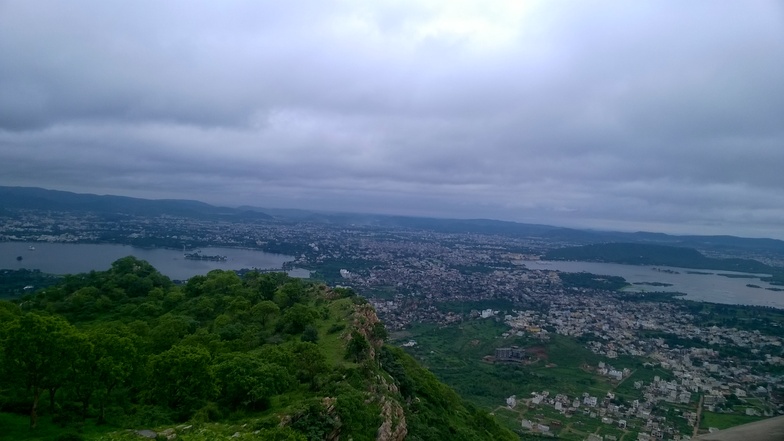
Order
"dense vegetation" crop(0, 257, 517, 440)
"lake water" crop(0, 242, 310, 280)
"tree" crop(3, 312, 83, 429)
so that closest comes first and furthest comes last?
"tree" crop(3, 312, 83, 429), "dense vegetation" crop(0, 257, 517, 440), "lake water" crop(0, 242, 310, 280)

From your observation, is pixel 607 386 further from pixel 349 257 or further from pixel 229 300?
pixel 349 257

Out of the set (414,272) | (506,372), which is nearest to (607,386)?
(506,372)

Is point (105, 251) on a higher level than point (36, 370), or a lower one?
lower

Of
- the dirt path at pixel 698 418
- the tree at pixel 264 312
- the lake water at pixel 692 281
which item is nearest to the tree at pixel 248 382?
the tree at pixel 264 312

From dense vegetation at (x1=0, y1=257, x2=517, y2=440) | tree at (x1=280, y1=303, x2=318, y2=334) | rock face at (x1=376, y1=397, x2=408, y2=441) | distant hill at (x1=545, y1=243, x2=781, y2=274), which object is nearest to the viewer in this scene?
dense vegetation at (x1=0, y1=257, x2=517, y2=440)

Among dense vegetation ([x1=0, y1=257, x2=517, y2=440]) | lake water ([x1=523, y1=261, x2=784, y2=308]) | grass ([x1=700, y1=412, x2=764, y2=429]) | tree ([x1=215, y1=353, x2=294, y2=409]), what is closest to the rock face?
dense vegetation ([x1=0, y1=257, x2=517, y2=440])

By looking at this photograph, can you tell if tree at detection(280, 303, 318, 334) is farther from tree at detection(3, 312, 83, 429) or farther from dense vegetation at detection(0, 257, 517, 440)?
tree at detection(3, 312, 83, 429)

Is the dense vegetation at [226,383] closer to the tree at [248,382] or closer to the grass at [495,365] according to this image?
the tree at [248,382]
